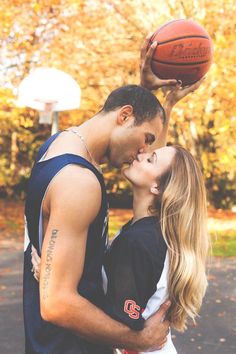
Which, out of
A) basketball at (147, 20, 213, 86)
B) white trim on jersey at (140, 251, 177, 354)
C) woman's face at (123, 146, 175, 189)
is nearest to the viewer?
white trim on jersey at (140, 251, 177, 354)

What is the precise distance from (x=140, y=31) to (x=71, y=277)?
39.3ft

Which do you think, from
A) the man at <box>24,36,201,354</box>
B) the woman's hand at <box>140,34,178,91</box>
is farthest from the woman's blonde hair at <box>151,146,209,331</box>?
the woman's hand at <box>140,34,178,91</box>

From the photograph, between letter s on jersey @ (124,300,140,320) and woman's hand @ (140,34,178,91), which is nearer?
letter s on jersey @ (124,300,140,320)

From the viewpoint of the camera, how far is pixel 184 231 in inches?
91.6

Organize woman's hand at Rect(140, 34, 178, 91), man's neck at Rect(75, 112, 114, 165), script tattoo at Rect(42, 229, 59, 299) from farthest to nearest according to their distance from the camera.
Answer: woman's hand at Rect(140, 34, 178, 91) → man's neck at Rect(75, 112, 114, 165) → script tattoo at Rect(42, 229, 59, 299)

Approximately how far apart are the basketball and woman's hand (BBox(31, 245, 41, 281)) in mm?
1436

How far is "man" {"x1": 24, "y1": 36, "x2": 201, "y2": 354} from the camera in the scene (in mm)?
1972

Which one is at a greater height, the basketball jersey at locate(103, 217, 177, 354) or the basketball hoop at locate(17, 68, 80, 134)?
the basketball jersey at locate(103, 217, 177, 354)

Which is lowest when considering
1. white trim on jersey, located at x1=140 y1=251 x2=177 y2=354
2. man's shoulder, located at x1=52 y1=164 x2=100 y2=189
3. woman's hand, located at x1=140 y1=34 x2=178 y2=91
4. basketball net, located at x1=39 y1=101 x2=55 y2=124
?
basketball net, located at x1=39 y1=101 x2=55 y2=124

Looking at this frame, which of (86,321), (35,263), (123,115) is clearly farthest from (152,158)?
(86,321)

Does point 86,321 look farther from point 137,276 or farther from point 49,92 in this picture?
point 49,92

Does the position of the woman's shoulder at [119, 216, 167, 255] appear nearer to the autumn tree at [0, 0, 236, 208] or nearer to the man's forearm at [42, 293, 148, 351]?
the man's forearm at [42, 293, 148, 351]

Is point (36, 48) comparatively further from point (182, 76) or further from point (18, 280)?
point (182, 76)

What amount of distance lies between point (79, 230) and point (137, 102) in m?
0.70
